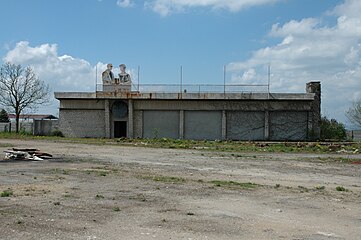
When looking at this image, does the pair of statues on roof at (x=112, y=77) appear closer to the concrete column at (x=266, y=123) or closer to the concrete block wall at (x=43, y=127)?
the concrete block wall at (x=43, y=127)

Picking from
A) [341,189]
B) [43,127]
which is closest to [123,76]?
[43,127]

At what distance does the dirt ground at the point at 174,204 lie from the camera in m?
8.52

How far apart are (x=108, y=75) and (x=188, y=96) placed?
969 cm

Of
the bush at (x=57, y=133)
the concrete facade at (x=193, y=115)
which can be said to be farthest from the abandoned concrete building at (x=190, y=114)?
the bush at (x=57, y=133)

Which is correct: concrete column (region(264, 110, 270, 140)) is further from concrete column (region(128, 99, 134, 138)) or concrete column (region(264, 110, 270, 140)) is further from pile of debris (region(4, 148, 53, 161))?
pile of debris (region(4, 148, 53, 161))

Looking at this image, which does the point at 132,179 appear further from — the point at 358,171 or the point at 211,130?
the point at 211,130

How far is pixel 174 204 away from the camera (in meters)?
11.4

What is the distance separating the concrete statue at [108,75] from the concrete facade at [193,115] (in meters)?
2.27

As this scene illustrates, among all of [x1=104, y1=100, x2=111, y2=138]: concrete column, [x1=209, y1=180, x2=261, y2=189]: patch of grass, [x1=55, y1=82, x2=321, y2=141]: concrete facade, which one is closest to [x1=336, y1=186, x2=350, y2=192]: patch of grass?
[x1=209, y1=180, x2=261, y2=189]: patch of grass

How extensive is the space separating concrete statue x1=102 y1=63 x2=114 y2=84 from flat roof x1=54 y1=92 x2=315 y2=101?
2.23 meters

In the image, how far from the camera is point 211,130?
50875mm

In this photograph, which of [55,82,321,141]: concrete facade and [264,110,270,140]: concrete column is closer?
[264,110,270,140]: concrete column

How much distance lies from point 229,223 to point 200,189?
15.9ft

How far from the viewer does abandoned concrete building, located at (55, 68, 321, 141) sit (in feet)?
165
